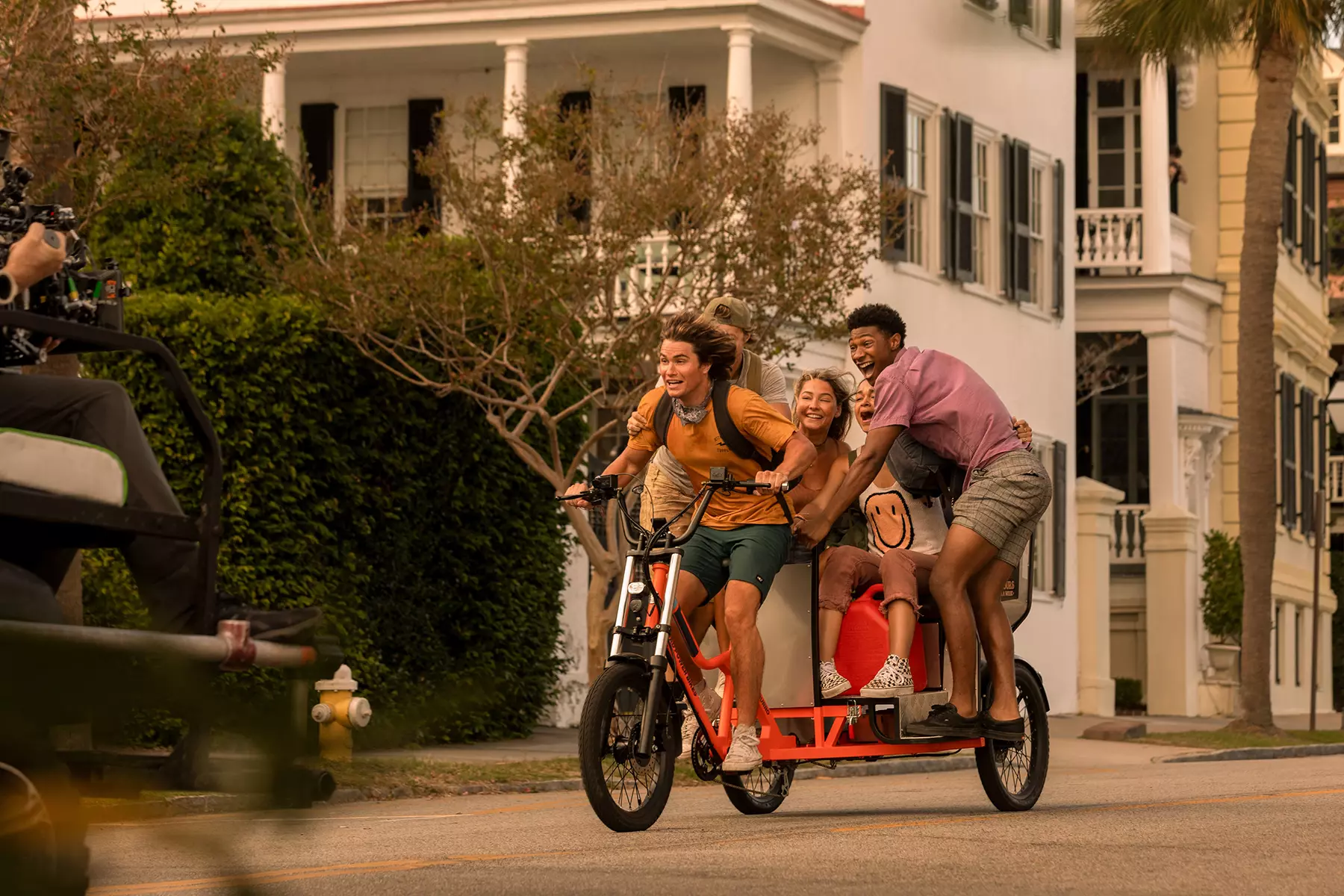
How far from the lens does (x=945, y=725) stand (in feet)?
30.0

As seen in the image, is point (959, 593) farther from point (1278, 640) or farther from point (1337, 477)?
point (1337, 477)

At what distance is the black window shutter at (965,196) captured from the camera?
88.3 ft

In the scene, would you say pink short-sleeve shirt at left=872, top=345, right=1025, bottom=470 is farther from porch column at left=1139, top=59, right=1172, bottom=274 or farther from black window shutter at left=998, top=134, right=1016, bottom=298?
porch column at left=1139, top=59, right=1172, bottom=274

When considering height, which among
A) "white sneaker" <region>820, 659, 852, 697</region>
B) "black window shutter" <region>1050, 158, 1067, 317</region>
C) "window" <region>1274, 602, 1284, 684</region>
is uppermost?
"black window shutter" <region>1050, 158, 1067, 317</region>

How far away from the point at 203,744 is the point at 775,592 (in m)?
6.78

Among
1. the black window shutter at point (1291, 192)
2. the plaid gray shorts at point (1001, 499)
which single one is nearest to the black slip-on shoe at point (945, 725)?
the plaid gray shorts at point (1001, 499)

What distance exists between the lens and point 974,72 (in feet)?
91.0

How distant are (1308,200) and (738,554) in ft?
106

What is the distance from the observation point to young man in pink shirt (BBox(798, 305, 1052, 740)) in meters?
9.15

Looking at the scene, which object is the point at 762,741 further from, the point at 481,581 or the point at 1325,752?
the point at 1325,752

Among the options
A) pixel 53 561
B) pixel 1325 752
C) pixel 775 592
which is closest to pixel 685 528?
pixel 775 592

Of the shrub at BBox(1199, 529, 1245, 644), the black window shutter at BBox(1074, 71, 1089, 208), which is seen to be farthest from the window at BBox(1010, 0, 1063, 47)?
the shrub at BBox(1199, 529, 1245, 644)

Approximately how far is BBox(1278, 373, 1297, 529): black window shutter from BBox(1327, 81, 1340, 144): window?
730 inches

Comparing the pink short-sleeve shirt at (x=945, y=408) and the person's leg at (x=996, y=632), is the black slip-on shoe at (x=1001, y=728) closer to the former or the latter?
the person's leg at (x=996, y=632)
